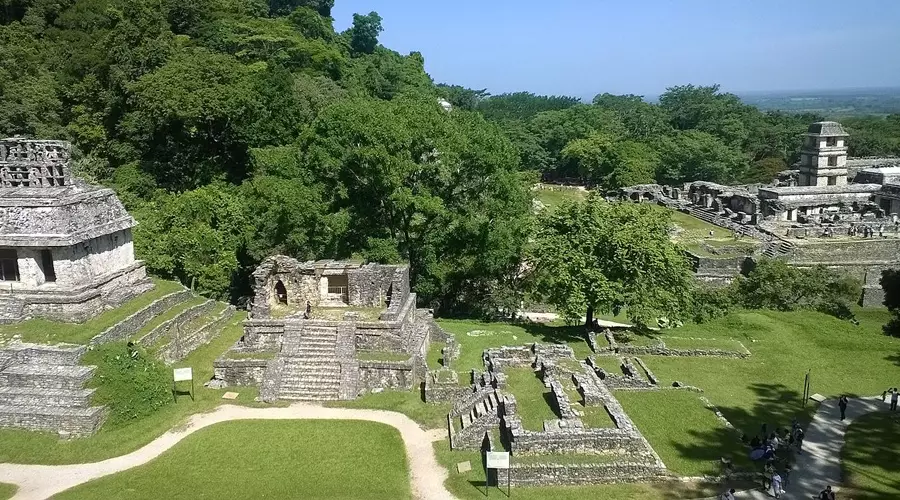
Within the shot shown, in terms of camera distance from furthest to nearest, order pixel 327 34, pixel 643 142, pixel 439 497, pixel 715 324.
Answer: pixel 643 142
pixel 327 34
pixel 715 324
pixel 439 497

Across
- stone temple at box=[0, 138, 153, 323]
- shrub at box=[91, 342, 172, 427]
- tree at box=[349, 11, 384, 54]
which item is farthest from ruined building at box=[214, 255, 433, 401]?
tree at box=[349, 11, 384, 54]

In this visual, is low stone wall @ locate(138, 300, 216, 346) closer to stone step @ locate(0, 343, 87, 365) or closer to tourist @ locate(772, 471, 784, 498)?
stone step @ locate(0, 343, 87, 365)

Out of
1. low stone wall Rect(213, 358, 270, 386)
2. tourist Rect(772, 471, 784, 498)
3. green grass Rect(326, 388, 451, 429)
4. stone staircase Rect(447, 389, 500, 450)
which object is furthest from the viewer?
low stone wall Rect(213, 358, 270, 386)

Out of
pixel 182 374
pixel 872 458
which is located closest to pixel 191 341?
pixel 182 374

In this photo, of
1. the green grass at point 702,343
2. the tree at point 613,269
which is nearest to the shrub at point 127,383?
the tree at point 613,269

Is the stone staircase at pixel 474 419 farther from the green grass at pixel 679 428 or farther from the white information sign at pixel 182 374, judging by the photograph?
the white information sign at pixel 182 374

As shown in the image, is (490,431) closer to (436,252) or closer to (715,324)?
(436,252)

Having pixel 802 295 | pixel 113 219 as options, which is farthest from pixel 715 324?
pixel 113 219
